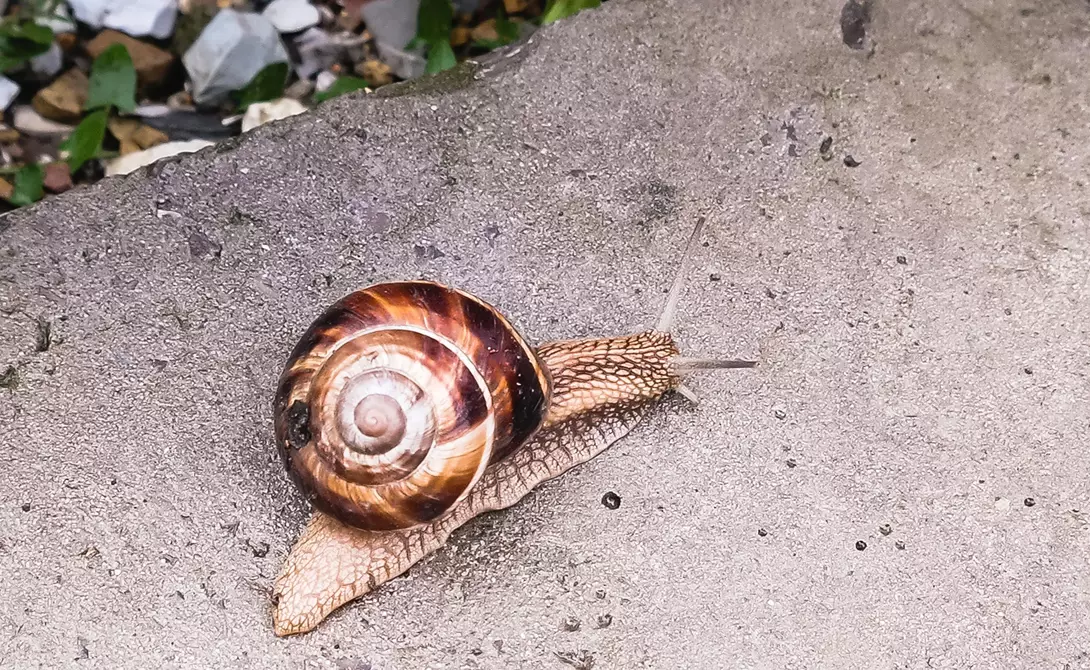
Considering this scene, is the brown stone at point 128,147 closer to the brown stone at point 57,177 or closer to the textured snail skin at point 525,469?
the brown stone at point 57,177

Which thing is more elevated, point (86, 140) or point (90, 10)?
point (90, 10)

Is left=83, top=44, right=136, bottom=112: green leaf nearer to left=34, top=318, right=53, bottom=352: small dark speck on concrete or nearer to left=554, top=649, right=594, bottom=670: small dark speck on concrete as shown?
left=34, top=318, right=53, bottom=352: small dark speck on concrete

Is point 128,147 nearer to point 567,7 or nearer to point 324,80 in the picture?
point 324,80

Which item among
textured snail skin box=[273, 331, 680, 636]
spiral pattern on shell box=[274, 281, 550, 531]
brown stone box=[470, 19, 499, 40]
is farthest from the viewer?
brown stone box=[470, 19, 499, 40]

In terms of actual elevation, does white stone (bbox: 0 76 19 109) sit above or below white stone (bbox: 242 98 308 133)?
below

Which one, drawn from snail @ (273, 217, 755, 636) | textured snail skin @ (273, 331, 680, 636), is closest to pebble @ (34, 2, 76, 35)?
snail @ (273, 217, 755, 636)

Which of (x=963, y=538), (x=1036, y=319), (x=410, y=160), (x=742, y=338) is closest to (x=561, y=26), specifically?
(x=410, y=160)

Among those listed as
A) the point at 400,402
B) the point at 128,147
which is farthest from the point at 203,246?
the point at 128,147
